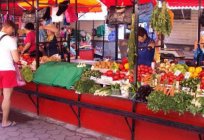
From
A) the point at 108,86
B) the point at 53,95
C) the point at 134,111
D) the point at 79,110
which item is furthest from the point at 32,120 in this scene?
the point at 134,111

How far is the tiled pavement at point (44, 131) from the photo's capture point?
238 inches

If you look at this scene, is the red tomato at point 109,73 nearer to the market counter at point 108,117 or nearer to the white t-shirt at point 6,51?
the market counter at point 108,117

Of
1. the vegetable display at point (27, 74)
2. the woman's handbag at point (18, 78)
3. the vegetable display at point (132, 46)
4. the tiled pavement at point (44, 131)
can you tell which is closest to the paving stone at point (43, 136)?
the tiled pavement at point (44, 131)

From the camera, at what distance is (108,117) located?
5.95 m

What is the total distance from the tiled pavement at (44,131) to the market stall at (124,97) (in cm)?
13

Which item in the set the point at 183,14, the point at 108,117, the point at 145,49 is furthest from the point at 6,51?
the point at 183,14

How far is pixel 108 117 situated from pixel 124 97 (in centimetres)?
59

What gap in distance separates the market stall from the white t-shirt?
0.87 m

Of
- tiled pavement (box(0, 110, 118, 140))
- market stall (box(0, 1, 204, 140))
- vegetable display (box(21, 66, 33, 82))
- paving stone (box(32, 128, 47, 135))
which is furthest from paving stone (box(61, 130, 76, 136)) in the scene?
vegetable display (box(21, 66, 33, 82))

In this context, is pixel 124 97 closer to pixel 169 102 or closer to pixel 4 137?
pixel 169 102

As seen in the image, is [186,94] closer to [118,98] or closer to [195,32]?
[118,98]

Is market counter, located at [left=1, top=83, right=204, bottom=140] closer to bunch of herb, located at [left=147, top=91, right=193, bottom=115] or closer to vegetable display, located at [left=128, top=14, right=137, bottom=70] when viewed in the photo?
bunch of herb, located at [left=147, top=91, right=193, bottom=115]

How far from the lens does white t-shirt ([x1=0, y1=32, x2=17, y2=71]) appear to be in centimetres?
627

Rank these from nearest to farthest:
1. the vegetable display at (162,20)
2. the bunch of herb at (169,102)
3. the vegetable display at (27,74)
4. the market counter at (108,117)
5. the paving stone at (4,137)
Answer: the bunch of herb at (169,102) → the vegetable display at (162,20) → the market counter at (108,117) → the paving stone at (4,137) → the vegetable display at (27,74)
